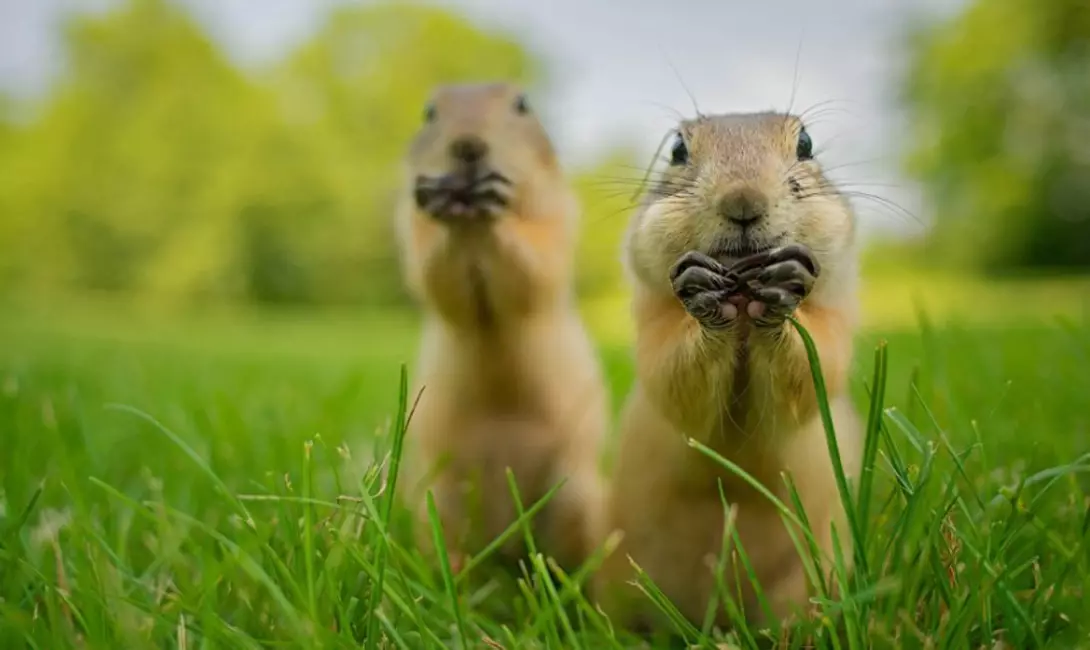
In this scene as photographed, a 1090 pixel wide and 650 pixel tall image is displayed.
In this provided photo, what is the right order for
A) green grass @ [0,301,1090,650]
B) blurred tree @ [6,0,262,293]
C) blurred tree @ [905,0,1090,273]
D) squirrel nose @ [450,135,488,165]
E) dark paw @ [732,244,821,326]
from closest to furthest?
green grass @ [0,301,1090,650], dark paw @ [732,244,821,326], squirrel nose @ [450,135,488,165], blurred tree @ [6,0,262,293], blurred tree @ [905,0,1090,273]

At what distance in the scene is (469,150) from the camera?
247 cm

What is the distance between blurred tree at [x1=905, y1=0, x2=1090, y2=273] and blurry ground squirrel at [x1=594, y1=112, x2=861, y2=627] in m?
26.1

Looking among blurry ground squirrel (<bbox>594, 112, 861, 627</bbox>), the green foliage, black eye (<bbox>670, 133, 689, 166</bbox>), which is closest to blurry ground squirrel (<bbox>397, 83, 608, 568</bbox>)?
blurry ground squirrel (<bbox>594, 112, 861, 627</bbox>)

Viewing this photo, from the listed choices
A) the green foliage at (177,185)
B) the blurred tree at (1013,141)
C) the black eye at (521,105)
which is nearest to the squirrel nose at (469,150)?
the black eye at (521,105)

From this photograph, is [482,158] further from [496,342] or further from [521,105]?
[496,342]

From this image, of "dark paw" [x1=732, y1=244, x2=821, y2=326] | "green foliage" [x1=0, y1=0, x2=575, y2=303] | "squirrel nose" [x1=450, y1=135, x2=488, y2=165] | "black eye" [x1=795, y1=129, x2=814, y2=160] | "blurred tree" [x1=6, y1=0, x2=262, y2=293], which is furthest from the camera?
"green foliage" [x1=0, y1=0, x2=575, y2=303]

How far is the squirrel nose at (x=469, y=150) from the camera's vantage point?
247 cm

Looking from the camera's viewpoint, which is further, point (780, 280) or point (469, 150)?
point (469, 150)

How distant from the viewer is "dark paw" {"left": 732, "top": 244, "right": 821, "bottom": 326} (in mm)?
1472

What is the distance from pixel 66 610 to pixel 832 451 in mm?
1394

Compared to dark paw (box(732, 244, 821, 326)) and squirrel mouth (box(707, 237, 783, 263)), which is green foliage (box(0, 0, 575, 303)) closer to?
squirrel mouth (box(707, 237, 783, 263))

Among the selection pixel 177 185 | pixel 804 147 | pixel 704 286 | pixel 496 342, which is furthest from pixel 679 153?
pixel 177 185

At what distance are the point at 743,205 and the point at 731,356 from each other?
293 millimetres

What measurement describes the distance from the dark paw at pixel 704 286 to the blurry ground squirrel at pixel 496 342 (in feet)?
3.23
